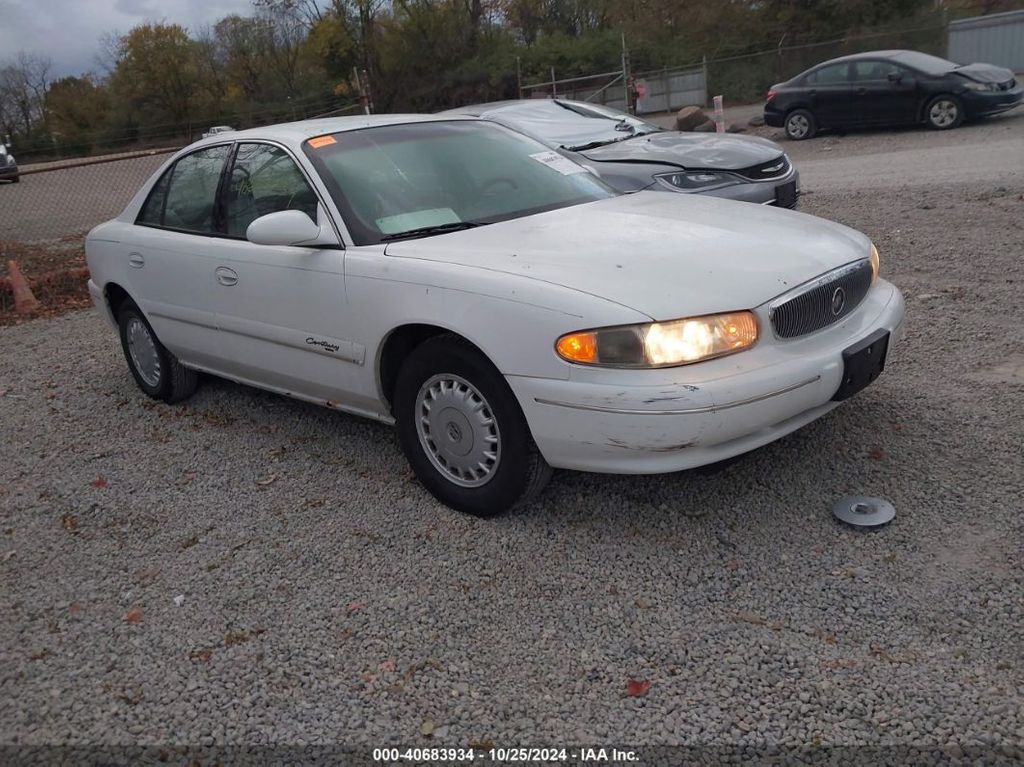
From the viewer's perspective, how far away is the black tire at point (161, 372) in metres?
5.68

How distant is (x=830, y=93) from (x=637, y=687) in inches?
635

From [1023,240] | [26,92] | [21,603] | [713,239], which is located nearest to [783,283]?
[713,239]

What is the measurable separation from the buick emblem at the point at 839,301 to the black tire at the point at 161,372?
3.76 metres

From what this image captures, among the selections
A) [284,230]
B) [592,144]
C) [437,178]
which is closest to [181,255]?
[284,230]

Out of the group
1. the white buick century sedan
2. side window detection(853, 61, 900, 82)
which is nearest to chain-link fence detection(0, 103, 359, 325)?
the white buick century sedan

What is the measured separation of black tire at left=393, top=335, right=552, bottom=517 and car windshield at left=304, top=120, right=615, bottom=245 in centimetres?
64

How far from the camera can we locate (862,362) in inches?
145

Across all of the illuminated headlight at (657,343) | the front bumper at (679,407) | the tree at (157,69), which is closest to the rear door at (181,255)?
the front bumper at (679,407)

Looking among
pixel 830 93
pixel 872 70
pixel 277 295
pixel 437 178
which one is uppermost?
pixel 872 70

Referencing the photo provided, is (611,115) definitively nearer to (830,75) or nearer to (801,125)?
(830,75)

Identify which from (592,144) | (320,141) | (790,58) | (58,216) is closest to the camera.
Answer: (320,141)

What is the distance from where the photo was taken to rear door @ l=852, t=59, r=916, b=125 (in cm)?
1585

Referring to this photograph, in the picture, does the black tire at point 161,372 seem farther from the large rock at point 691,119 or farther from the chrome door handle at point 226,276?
the large rock at point 691,119

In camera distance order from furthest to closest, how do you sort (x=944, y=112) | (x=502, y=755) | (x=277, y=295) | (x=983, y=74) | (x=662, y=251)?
(x=944, y=112) → (x=983, y=74) → (x=277, y=295) → (x=662, y=251) → (x=502, y=755)
